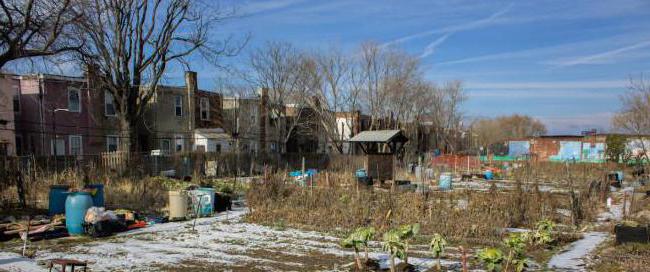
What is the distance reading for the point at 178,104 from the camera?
36.4 m

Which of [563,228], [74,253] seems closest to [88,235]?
[74,253]

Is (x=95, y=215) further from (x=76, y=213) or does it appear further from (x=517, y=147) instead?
(x=517, y=147)

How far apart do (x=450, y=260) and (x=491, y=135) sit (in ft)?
288

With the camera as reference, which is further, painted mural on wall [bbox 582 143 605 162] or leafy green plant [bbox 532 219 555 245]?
painted mural on wall [bbox 582 143 605 162]

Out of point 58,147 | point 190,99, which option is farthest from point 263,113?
point 58,147

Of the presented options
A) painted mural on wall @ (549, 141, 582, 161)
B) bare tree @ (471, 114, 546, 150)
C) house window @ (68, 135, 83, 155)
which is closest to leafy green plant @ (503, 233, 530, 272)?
house window @ (68, 135, 83, 155)

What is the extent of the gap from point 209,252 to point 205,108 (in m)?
30.4

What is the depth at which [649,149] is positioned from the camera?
45531 mm

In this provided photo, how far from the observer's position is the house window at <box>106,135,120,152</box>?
31897mm

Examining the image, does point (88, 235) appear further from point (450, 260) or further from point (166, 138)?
point (166, 138)

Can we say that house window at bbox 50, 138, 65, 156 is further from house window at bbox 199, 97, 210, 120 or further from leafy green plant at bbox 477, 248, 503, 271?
leafy green plant at bbox 477, 248, 503, 271

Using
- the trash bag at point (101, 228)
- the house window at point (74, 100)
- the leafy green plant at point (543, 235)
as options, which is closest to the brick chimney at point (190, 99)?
the house window at point (74, 100)

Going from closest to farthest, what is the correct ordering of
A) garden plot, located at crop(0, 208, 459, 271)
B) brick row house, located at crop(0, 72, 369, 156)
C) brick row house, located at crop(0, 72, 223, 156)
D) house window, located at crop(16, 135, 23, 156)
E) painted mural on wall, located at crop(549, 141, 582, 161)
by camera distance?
1. garden plot, located at crop(0, 208, 459, 271)
2. brick row house, located at crop(0, 72, 223, 156)
3. house window, located at crop(16, 135, 23, 156)
4. brick row house, located at crop(0, 72, 369, 156)
5. painted mural on wall, located at crop(549, 141, 582, 161)

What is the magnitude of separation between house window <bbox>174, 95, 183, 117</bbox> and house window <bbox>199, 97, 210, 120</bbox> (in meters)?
1.96
